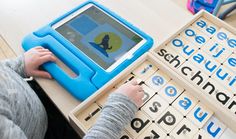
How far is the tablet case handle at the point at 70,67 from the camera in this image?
0.57m

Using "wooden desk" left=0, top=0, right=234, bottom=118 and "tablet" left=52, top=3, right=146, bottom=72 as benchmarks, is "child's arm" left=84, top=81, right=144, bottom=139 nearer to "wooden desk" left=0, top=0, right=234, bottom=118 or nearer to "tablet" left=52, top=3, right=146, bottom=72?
"tablet" left=52, top=3, right=146, bottom=72

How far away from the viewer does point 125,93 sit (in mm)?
522

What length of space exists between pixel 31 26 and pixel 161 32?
34 centimetres

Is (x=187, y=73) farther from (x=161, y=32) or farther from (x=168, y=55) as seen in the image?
(x=161, y=32)

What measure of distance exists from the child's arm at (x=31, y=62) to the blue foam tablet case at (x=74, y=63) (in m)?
0.01

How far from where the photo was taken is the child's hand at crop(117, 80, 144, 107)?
0.51m

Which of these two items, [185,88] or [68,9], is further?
[68,9]

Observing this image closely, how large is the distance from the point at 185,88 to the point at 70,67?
10.3 inches

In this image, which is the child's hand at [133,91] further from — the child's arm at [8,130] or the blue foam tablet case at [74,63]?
the child's arm at [8,130]

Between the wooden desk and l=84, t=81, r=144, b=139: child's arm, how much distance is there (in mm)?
195

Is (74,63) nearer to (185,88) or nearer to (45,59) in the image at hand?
(45,59)

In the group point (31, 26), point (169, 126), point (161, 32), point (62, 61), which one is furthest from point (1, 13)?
point (169, 126)

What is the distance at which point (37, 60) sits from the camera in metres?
0.61

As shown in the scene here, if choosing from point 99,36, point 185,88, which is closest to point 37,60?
point 99,36
